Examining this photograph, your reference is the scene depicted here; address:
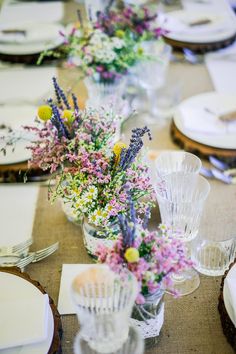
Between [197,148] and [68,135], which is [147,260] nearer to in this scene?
[68,135]

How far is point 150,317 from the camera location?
3.55 feet

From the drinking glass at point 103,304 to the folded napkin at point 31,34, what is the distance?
1762 millimetres

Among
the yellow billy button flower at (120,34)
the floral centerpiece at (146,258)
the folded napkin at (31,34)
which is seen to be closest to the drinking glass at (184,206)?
the floral centerpiece at (146,258)

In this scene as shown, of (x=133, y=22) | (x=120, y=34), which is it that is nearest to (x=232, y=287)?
(x=120, y=34)

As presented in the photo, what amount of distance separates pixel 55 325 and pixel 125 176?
40 centimetres

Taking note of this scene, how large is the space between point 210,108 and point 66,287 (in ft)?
3.21

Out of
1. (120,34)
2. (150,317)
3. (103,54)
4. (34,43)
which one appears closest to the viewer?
(150,317)

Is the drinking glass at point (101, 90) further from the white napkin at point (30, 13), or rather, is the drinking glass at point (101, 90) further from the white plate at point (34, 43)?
the white napkin at point (30, 13)

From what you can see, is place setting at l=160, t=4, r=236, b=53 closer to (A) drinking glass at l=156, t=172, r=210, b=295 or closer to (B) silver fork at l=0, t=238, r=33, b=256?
(A) drinking glass at l=156, t=172, r=210, b=295

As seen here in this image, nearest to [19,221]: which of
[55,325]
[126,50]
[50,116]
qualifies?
[50,116]

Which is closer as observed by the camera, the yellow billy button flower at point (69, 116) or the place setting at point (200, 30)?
the yellow billy button flower at point (69, 116)

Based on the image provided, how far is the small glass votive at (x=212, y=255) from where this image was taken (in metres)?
1.31

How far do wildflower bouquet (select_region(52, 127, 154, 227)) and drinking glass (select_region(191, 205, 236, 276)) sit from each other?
0.22 m

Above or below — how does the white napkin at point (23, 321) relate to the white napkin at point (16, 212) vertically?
above
